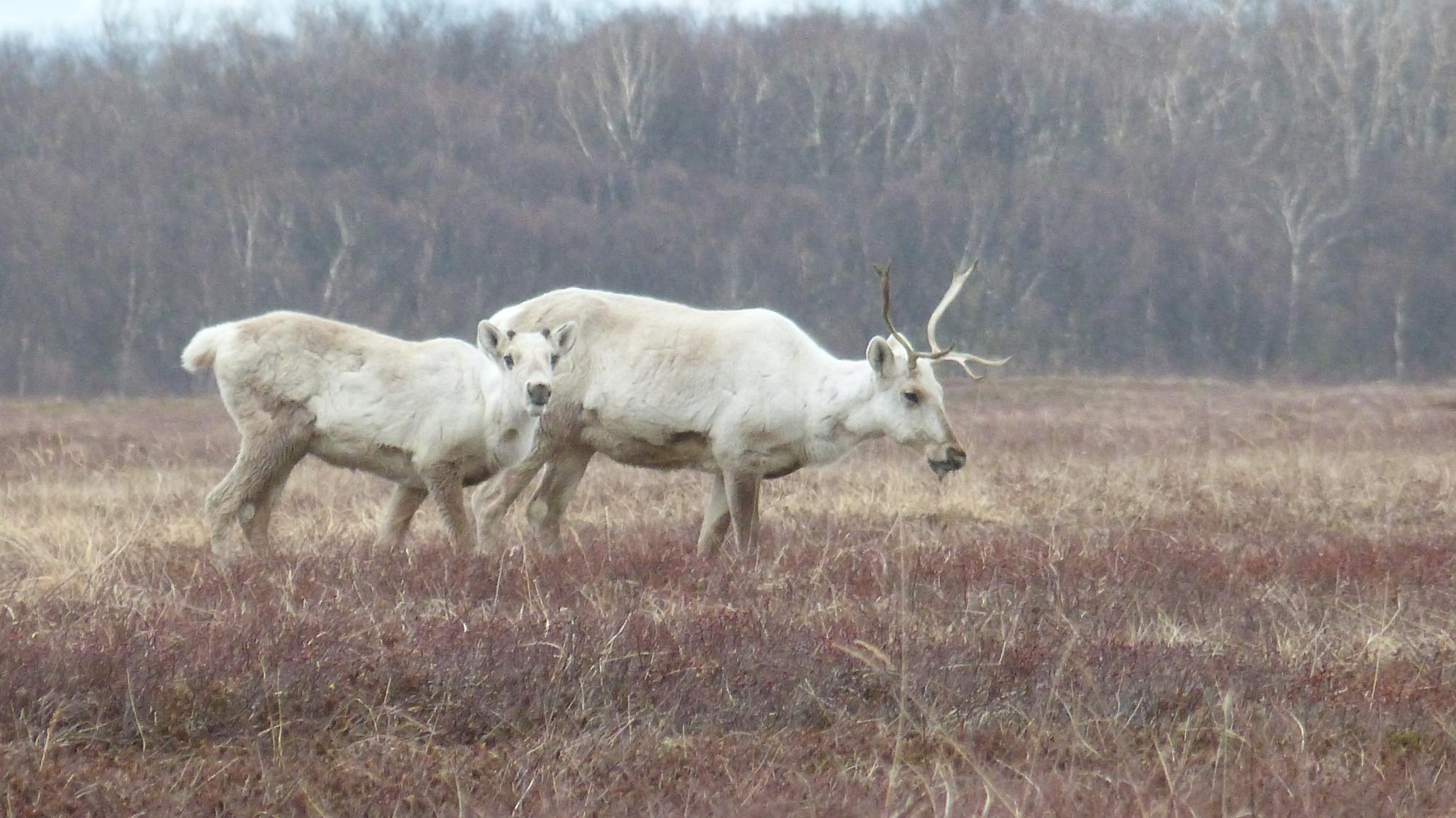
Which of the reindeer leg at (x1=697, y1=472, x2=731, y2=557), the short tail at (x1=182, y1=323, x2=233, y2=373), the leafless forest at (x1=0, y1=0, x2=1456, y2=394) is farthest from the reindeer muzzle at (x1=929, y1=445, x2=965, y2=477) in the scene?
the leafless forest at (x1=0, y1=0, x2=1456, y2=394)

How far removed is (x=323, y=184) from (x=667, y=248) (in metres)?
8.85

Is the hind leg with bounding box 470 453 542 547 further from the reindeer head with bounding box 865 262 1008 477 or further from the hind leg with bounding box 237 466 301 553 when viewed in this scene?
the reindeer head with bounding box 865 262 1008 477

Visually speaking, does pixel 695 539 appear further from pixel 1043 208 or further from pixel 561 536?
pixel 1043 208

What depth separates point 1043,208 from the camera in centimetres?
4644

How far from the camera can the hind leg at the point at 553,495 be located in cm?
956

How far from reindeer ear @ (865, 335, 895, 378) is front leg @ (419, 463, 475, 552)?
218 cm

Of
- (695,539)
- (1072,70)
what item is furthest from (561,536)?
(1072,70)

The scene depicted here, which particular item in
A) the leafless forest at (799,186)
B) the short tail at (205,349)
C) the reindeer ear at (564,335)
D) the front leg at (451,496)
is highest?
the reindeer ear at (564,335)

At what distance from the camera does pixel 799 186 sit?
1859 inches

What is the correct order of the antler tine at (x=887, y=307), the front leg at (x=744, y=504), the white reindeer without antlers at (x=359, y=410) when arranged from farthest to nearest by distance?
the front leg at (x=744, y=504) → the white reindeer without antlers at (x=359, y=410) → the antler tine at (x=887, y=307)

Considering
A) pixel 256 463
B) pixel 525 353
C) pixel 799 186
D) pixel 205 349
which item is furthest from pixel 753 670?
pixel 799 186

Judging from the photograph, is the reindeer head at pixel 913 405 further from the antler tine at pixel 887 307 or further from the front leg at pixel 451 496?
the front leg at pixel 451 496

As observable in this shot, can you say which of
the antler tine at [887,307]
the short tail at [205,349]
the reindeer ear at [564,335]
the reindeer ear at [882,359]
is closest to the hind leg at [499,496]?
the reindeer ear at [564,335]

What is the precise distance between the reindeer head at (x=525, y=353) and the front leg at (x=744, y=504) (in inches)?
42.7
